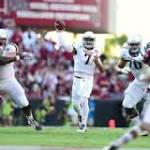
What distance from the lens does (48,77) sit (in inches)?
1003

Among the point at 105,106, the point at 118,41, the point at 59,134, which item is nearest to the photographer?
the point at 59,134

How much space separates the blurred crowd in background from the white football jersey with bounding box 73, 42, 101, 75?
23.7 ft

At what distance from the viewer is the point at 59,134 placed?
1510 centimetres

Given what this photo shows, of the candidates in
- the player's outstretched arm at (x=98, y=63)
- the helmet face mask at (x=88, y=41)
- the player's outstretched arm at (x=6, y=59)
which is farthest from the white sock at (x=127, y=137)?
the helmet face mask at (x=88, y=41)

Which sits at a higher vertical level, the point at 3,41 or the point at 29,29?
the point at 3,41

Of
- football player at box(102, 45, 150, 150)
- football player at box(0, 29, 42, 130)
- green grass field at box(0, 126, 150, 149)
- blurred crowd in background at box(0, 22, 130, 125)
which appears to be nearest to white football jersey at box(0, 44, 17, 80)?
football player at box(0, 29, 42, 130)

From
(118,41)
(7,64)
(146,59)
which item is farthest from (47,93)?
(118,41)

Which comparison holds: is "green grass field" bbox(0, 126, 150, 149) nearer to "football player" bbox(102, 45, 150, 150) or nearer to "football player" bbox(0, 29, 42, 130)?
"football player" bbox(0, 29, 42, 130)

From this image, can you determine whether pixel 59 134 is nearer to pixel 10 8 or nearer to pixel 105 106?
pixel 105 106

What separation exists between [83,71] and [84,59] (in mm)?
243

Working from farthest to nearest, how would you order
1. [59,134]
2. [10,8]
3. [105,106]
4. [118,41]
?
1. [118,41]
2. [10,8]
3. [105,106]
4. [59,134]

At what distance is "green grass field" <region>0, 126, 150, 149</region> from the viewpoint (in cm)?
1291

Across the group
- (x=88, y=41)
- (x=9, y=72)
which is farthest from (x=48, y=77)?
(x=9, y=72)

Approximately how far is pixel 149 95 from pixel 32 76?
426 inches
